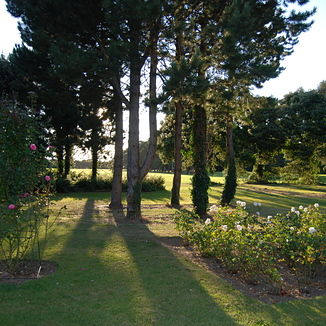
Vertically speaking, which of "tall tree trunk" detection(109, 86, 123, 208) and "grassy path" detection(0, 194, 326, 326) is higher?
"tall tree trunk" detection(109, 86, 123, 208)

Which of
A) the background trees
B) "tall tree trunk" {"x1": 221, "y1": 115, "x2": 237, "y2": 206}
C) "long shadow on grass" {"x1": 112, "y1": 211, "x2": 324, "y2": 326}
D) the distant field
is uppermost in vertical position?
the background trees

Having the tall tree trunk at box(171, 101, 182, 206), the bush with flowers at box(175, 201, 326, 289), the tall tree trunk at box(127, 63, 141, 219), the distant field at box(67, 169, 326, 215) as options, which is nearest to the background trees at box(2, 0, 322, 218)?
the tall tree trunk at box(127, 63, 141, 219)

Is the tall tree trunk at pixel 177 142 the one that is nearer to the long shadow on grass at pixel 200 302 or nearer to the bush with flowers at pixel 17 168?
the long shadow on grass at pixel 200 302

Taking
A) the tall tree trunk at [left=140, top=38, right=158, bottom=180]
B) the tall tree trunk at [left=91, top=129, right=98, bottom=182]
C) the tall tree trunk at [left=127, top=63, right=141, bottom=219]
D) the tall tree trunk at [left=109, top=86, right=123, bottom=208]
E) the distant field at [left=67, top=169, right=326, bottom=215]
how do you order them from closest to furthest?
the tall tree trunk at [left=127, top=63, right=141, bottom=219], the tall tree trunk at [left=140, top=38, right=158, bottom=180], the tall tree trunk at [left=109, top=86, right=123, bottom=208], the distant field at [left=67, top=169, right=326, bottom=215], the tall tree trunk at [left=91, top=129, right=98, bottom=182]

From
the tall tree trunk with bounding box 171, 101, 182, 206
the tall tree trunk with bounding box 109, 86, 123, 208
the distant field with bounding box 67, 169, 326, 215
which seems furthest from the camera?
the distant field with bounding box 67, 169, 326, 215

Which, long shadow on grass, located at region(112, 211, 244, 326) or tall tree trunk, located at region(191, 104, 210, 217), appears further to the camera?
tall tree trunk, located at region(191, 104, 210, 217)

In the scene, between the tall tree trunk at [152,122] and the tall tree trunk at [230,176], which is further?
the tall tree trunk at [230,176]

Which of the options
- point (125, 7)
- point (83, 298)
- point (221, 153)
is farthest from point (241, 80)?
point (221, 153)

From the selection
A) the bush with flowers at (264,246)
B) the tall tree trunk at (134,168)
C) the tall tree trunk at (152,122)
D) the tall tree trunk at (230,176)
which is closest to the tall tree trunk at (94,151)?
the tall tree trunk at (230,176)

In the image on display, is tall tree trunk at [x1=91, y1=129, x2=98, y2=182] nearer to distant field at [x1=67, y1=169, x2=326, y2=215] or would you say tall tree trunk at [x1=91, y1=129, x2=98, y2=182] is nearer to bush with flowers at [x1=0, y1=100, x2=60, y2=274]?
distant field at [x1=67, y1=169, x2=326, y2=215]

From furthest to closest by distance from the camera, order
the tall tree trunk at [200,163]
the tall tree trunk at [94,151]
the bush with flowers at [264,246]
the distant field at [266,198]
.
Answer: the tall tree trunk at [94,151]
the distant field at [266,198]
the tall tree trunk at [200,163]
the bush with flowers at [264,246]

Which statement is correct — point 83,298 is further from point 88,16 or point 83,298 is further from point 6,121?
point 88,16

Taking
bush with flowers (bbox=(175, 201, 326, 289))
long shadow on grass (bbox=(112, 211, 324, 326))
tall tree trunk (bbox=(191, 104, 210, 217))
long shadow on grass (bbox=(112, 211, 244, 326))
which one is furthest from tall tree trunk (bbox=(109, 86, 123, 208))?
long shadow on grass (bbox=(112, 211, 324, 326))

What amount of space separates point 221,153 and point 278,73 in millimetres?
19913
